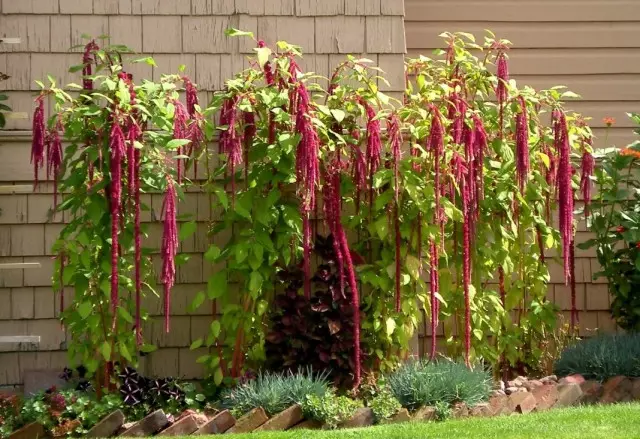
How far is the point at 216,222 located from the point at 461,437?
2401 millimetres

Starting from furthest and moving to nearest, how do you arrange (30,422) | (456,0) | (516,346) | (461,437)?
(456,0), (516,346), (30,422), (461,437)

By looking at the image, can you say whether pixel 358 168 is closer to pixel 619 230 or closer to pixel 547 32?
pixel 619 230

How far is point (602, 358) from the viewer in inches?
262

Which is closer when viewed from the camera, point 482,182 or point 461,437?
point 461,437

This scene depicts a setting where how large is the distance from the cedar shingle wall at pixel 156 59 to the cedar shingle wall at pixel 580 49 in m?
1.20

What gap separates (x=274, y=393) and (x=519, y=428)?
1.36 m

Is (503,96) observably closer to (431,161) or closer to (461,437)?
(431,161)

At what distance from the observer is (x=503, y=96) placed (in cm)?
668

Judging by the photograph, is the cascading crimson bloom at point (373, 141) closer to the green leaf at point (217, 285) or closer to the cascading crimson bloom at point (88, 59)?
the green leaf at point (217, 285)

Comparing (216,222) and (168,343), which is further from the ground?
(216,222)

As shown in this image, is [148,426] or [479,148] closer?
[148,426]

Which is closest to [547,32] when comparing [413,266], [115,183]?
[413,266]

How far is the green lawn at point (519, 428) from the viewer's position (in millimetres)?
5312

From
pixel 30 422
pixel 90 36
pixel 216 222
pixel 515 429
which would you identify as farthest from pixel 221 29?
pixel 515 429
